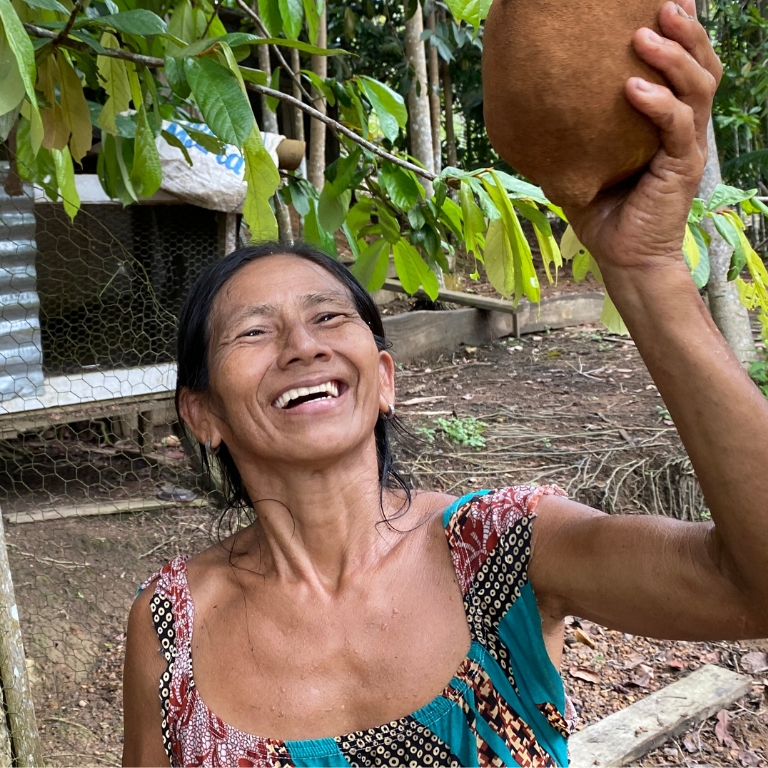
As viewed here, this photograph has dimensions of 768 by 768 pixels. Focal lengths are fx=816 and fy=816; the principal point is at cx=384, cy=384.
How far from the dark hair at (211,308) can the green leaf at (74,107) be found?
39cm

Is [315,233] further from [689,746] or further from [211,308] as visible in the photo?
[689,746]

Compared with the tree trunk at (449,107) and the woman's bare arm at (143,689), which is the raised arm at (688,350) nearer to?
the woman's bare arm at (143,689)

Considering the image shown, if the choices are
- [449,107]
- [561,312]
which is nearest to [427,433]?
[561,312]

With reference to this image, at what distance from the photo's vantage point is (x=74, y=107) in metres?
1.61

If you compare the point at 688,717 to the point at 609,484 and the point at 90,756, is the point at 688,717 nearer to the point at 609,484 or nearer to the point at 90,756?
the point at 609,484

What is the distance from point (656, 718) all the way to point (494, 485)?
5.03 ft

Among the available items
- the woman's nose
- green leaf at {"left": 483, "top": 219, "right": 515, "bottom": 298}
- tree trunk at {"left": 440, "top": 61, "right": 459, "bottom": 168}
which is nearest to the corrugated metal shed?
green leaf at {"left": 483, "top": 219, "right": 515, "bottom": 298}

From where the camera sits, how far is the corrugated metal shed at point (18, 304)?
3.45m

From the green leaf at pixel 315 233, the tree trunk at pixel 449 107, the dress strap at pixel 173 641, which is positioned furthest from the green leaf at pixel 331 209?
the tree trunk at pixel 449 107

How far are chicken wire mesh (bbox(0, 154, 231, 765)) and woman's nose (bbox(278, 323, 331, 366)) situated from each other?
1958 millimetres

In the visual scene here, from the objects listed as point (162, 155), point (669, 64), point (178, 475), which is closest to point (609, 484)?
point (178, 475)

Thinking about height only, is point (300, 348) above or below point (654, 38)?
below

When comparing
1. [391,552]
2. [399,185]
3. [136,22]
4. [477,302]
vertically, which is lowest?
[477,302]

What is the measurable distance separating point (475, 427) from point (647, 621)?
3.83 m
